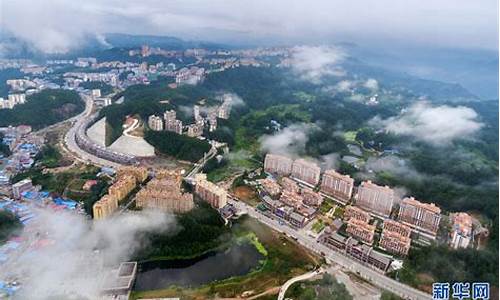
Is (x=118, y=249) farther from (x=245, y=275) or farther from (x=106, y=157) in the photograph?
(x=106, y=157)

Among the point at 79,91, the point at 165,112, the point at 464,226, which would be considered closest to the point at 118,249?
the point at 464,226

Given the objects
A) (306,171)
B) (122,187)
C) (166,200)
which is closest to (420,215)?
(306,171)

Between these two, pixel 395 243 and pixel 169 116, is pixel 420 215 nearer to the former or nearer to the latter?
pixel 395 243

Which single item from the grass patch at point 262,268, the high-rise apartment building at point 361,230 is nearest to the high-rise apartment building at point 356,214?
the high-rise apartment building at point 361,230

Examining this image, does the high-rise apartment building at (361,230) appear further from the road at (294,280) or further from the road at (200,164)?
the road at (200,164)

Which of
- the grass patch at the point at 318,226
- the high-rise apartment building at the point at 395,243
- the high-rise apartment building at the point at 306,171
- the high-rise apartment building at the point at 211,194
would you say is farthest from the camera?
the high-rise apartment building at the point at 306,171

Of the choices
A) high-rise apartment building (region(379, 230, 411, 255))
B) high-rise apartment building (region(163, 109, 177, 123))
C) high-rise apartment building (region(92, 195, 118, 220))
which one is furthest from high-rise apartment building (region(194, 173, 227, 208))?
high-rise apartment building (region(163, 109, 177, 123))
